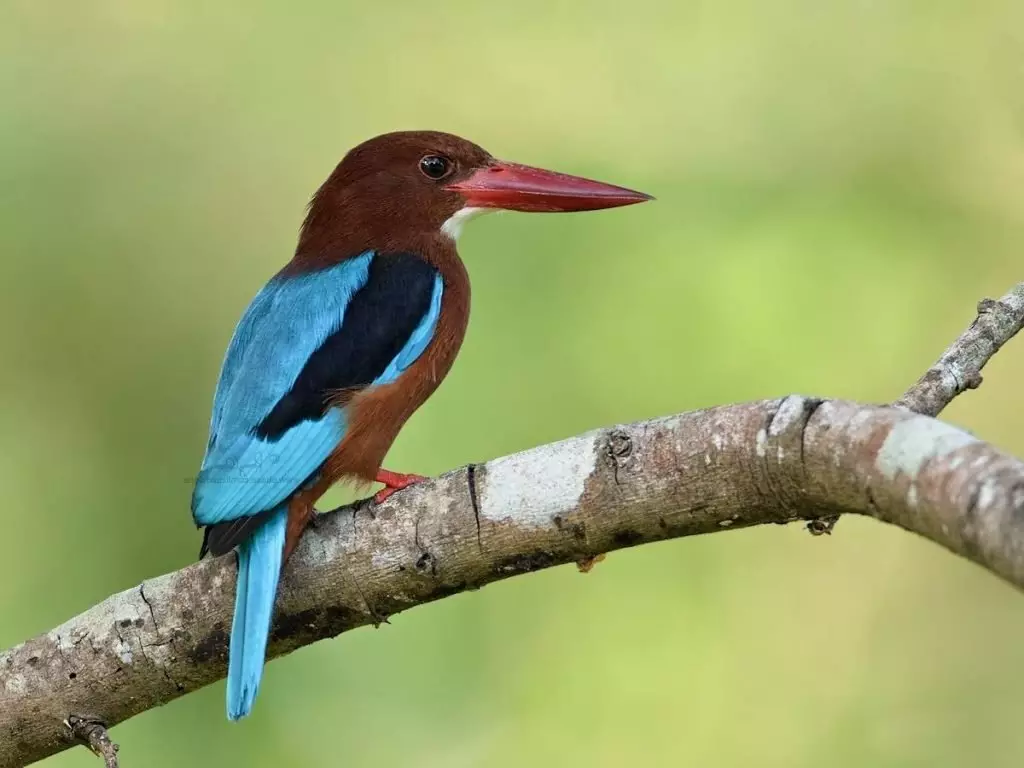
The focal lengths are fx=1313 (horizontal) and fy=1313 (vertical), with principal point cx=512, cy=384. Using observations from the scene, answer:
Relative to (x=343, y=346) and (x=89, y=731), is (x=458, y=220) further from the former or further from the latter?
(x=89, y=731)

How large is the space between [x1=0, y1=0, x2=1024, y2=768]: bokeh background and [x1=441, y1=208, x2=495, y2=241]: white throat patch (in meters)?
0.74

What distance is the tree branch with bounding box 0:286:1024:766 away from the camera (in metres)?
1.66

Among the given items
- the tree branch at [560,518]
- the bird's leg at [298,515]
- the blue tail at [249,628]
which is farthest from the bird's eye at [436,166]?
the blue tail at [249,628]

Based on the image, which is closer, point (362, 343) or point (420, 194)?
point (362, 343)

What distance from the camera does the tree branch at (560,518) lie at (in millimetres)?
1658

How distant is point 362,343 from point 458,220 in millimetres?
797

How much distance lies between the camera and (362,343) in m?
3.09

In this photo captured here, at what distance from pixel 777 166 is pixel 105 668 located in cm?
318

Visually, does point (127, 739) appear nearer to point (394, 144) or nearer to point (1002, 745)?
point (394, 144)

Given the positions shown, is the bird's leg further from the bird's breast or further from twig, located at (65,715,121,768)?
twig, located at (65,715,121,768)

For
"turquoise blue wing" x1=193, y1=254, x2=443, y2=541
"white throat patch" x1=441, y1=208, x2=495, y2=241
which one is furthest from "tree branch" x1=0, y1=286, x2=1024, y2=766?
"white throat patch" x1=441, y1=208, x2=495, y2=241

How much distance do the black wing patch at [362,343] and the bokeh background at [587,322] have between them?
1.15 meters

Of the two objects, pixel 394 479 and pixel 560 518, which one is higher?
pixel 394 479

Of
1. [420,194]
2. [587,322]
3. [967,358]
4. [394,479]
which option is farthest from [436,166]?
[967,358]
